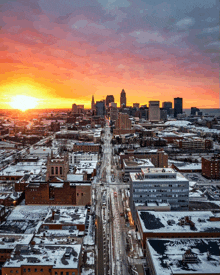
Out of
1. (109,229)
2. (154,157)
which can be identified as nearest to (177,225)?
(109,229)

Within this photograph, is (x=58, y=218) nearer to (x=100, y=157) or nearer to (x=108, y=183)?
(x=108, y=183)

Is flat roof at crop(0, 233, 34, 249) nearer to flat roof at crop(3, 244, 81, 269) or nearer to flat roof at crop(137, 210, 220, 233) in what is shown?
flat roof at crop(3, 244, 81, 269)

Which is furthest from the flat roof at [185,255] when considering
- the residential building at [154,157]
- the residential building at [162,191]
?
the residential building at [154,157]

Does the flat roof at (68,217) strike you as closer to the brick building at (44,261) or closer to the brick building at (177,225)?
the brick building at (44,261)

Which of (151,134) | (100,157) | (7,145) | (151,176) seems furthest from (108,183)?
(151,134)

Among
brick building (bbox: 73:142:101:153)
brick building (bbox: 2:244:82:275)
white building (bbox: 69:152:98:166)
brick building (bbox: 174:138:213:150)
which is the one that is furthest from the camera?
brick building (bbox: 174:138:213:150)

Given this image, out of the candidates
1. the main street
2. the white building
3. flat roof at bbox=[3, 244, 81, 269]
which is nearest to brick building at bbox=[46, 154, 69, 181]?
the main street

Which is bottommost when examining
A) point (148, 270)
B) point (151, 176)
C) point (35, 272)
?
point (148, 270)
